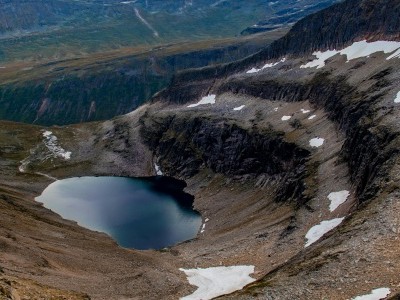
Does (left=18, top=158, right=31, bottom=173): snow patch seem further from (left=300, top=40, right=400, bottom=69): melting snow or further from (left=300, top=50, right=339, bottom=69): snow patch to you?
(left=300, top=40, right=400, bottom=69): melting snow

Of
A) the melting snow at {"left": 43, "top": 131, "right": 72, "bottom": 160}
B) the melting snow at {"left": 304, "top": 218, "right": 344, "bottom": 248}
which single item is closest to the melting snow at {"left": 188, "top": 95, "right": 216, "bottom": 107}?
the melting snow at {"left": 43, "top": 131, "right": 72, "bottom": 160}

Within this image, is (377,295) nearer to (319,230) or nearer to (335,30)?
(319,230)

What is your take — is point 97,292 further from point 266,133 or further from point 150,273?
point 266,133

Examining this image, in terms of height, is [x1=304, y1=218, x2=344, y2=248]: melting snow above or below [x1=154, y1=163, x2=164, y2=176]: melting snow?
above

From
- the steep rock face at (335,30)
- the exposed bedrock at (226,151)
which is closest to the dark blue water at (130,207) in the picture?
the exposed bedrock at (226,151)

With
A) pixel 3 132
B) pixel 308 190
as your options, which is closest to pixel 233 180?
pixel 308 190

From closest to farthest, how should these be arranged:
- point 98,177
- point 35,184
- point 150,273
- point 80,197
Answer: point 150,273
point 80,197
point 35,184
point 98,177
